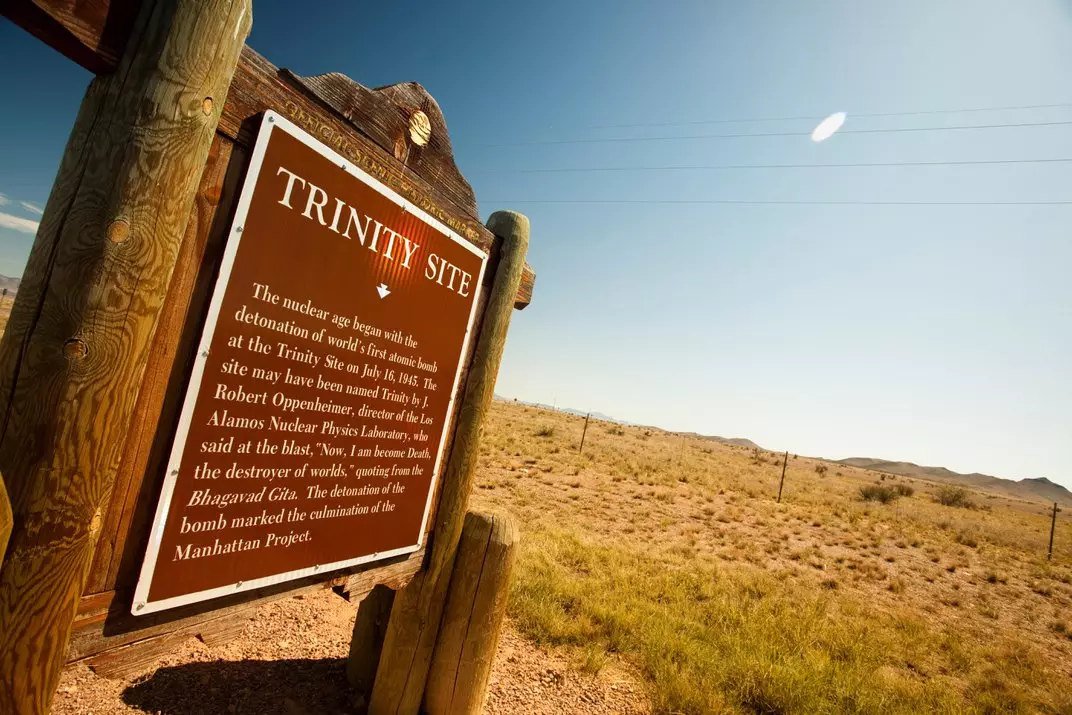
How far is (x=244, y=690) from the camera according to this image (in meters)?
2.82

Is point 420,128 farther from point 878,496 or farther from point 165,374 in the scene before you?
point 878,496

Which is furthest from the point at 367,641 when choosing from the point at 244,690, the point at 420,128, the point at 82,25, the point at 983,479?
the point at 983,479

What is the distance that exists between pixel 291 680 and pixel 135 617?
232 cm

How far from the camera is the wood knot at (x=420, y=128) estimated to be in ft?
5.78

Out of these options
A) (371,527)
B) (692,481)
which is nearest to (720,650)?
(371,527)

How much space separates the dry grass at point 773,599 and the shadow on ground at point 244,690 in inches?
74.5

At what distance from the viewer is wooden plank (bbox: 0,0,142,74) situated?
88cm

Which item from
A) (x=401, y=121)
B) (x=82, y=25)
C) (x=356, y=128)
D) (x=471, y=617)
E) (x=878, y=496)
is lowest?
(x=471, y=617)

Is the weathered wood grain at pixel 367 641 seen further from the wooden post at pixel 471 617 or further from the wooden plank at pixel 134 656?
the wooden plank at pixel 134 656

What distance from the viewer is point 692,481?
60.5ft

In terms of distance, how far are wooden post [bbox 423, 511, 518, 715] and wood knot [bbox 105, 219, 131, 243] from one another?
6.16 ft

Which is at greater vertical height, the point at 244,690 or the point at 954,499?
the point at 954,499

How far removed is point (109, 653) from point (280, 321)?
2.98 feet

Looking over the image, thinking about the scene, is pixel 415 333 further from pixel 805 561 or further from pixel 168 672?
pixel 805 561
